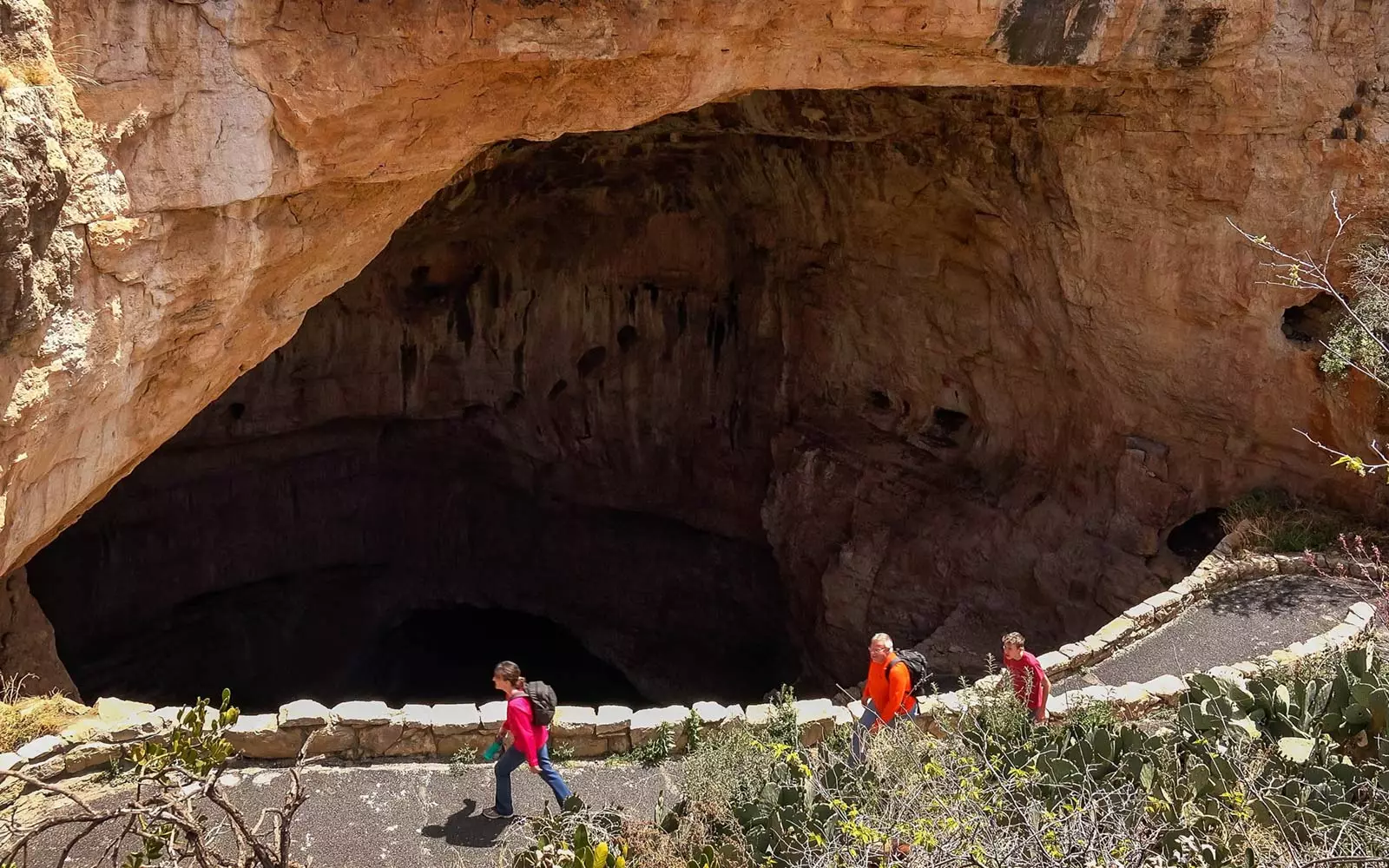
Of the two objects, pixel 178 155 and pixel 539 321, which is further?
pixel 539 321

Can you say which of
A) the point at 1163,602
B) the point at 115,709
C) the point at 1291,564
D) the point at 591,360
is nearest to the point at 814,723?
the point at 1163,602

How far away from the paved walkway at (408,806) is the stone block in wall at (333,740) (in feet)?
0.38

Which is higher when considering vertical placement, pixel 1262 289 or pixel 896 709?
pixel 1262 289

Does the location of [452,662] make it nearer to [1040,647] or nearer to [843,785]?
[1040,647]

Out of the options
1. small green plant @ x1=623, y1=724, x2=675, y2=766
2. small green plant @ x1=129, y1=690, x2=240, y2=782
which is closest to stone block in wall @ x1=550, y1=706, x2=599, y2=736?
small green plant @ x1=623, y1=724, x2=675, y2=766

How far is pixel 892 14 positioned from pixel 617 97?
203 cm

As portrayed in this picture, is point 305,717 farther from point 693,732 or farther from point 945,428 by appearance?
point 945,428

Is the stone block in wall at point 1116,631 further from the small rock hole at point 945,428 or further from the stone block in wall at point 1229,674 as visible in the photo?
the small rock hole at point 945,428

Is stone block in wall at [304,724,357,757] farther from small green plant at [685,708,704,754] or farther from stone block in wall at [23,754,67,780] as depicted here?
small green plant at [685,708,704,754]

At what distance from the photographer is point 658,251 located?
15.7 metres

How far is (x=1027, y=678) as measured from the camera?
6680mm

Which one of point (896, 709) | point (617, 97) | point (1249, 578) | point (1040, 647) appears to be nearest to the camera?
point (896, 709)

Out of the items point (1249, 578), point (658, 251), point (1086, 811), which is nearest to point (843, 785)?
point (1086, 811)

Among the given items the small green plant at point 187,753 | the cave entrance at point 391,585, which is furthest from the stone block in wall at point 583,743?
the cave entrance at point 391,585
